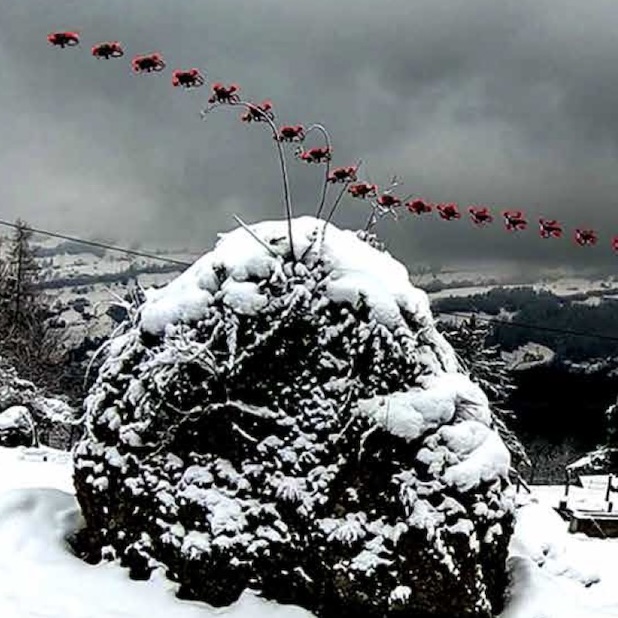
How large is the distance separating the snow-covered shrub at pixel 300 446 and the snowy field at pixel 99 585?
105 mm

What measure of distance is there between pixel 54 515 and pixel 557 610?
8.21 feet

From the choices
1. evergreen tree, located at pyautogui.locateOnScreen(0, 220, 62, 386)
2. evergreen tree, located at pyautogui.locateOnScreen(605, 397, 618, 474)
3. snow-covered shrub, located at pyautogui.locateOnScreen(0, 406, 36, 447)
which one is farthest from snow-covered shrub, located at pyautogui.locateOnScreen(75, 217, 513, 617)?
evergreen tree, located at pyautogui.locateOnScreen(605, 397, 618, 474)

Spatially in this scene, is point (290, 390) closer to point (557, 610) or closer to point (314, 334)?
point (314, 334)

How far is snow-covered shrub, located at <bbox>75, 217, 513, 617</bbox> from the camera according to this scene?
335 cm

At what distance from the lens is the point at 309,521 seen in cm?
342

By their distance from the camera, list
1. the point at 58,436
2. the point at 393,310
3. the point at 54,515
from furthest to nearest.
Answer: the point at 58,436 → the point at 54,515 → the point at 393,310

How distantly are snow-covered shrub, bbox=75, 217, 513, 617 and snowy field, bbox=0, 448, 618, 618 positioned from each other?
10 cm

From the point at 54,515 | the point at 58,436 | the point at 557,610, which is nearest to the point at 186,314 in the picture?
the point at 54,515

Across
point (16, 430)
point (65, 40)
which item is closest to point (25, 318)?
point (16, 430)

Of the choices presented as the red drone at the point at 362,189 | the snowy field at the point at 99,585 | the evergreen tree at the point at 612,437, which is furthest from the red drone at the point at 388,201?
the evergreen tree at the point at 612,437

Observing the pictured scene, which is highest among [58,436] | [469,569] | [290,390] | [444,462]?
[290,390]

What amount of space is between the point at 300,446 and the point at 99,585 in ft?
3.51

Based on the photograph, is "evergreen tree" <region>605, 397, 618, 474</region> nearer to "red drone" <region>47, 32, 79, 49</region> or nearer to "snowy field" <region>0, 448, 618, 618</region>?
"snowy field" <region>0, 448, 618, 618</region>

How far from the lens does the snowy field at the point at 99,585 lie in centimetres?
331
